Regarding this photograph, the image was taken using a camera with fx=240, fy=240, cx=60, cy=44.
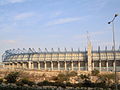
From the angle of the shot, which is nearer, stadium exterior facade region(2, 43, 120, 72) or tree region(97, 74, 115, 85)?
tree region(97, 74, 115, 85)

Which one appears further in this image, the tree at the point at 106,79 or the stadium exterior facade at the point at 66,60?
the stadium exterior facade at the point at 66,60

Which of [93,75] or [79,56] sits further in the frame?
[79,56]

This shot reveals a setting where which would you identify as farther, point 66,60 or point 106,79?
point 66,60

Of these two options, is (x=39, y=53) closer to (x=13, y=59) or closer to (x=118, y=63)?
(x=13, y=59)

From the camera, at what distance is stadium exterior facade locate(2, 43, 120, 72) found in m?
109

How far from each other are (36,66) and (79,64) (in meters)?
22.5

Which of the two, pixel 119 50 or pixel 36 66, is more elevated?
pixel 119 50

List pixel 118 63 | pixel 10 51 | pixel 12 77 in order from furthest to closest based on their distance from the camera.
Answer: pixel 10 51
pixel 118 63
pixel 12 77

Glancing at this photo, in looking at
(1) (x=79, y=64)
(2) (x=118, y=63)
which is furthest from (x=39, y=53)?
(2) (x=118, y=63)

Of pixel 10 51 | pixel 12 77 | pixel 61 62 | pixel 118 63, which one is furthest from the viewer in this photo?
pixel 10 51

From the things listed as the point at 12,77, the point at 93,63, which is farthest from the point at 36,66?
the point at 12,77

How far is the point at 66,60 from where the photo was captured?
115 meters

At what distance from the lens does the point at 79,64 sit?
11294cm

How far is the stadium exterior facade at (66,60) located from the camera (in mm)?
109188
